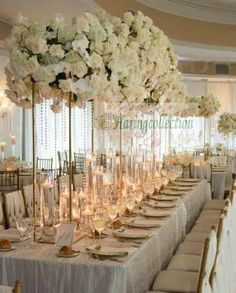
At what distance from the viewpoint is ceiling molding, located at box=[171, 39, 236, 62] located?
1261 centimetres

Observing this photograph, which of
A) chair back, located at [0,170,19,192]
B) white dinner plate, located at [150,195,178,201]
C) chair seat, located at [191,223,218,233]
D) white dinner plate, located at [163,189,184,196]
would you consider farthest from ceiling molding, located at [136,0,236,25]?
chair seat, located at [191,223,218,233]

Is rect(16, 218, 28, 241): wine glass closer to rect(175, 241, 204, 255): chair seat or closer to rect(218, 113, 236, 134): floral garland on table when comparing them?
rect(175, 241, 204, 255): chair seat

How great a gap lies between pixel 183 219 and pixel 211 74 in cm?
1047

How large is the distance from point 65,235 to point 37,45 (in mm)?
1202

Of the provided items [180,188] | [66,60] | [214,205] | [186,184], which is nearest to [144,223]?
[66,60]

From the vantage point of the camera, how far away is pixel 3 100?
10.9 meters

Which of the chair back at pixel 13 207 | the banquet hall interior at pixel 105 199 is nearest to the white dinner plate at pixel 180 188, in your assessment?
the banquet hall interior at pixel 105 199

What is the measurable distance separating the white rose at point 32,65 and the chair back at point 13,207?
5.97 feet

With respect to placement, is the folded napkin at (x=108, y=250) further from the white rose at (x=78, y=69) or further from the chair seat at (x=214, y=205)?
the chair seat at (x=214, y=205)

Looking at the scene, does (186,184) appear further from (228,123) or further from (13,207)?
(228,123)

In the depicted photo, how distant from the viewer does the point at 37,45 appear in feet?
11.3

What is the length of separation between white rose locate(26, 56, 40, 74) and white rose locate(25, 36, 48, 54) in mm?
54

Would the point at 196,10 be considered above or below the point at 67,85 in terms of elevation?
above

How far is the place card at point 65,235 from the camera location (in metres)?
3.41
